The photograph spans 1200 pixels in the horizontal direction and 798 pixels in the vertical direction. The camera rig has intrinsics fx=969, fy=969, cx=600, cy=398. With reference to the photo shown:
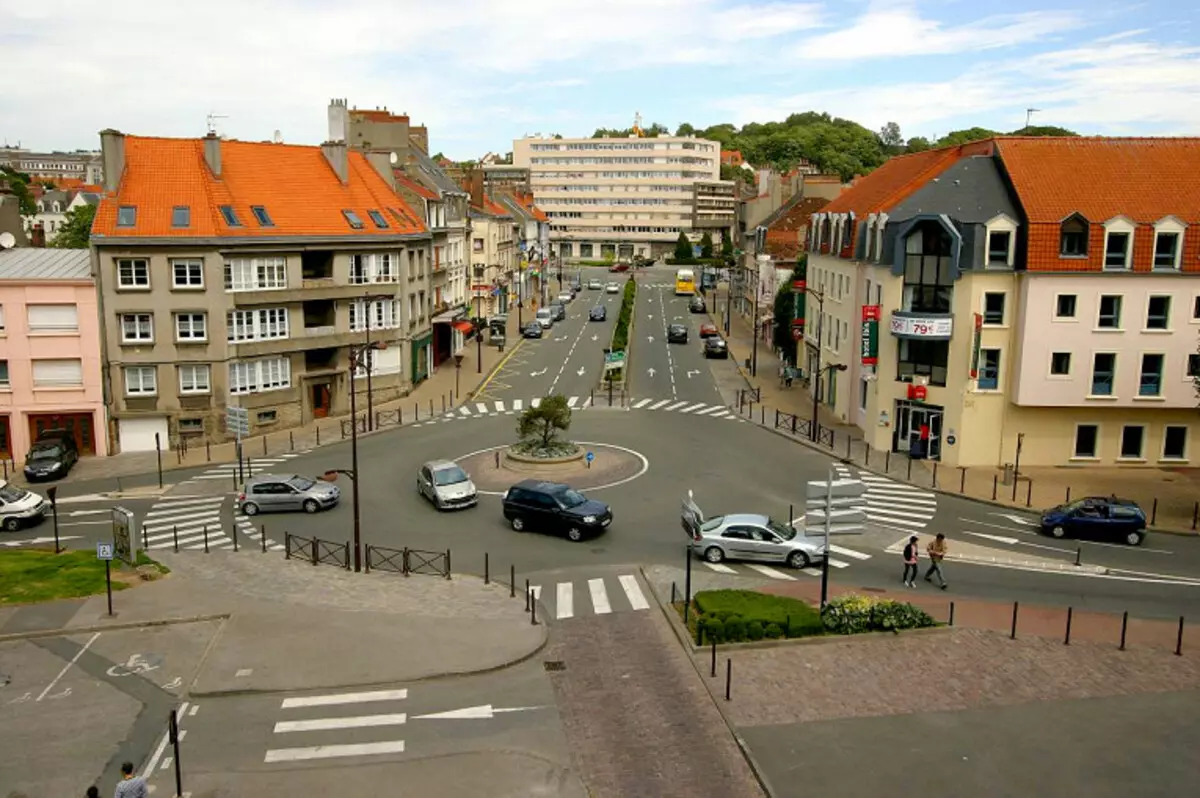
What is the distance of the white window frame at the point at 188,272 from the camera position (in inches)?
1897

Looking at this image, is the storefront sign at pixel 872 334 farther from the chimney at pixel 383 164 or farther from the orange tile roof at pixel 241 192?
the chimney at pixel 383 164

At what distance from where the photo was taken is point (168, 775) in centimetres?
1798

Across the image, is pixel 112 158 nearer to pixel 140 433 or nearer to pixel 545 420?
pixel 140 433

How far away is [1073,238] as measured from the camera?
4166 centimetres

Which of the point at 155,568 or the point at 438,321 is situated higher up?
the point at 438,321

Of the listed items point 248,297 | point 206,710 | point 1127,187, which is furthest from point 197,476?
point 1127,187

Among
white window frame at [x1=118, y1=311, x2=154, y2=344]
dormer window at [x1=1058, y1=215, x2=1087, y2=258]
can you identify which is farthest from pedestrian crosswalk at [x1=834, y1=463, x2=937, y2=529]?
white window frame at [x1=118, y1=311, x2=154, y2=344]

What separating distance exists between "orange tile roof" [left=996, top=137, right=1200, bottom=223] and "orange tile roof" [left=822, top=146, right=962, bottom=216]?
5.38 m

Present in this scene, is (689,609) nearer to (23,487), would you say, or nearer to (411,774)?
(411,774)

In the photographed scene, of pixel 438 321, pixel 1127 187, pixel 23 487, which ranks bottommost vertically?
pixel 23 487

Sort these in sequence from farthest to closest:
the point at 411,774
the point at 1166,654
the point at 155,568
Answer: the point at 155,568, the point at 1166,654, the point at 411,774

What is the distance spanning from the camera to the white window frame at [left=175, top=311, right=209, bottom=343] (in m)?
48.6

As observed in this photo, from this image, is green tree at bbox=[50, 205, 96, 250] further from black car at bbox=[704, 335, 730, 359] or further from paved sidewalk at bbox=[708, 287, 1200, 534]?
paved sidewalk at bbox=[708, 287, 1200, 534]

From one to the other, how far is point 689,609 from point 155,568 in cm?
1681
